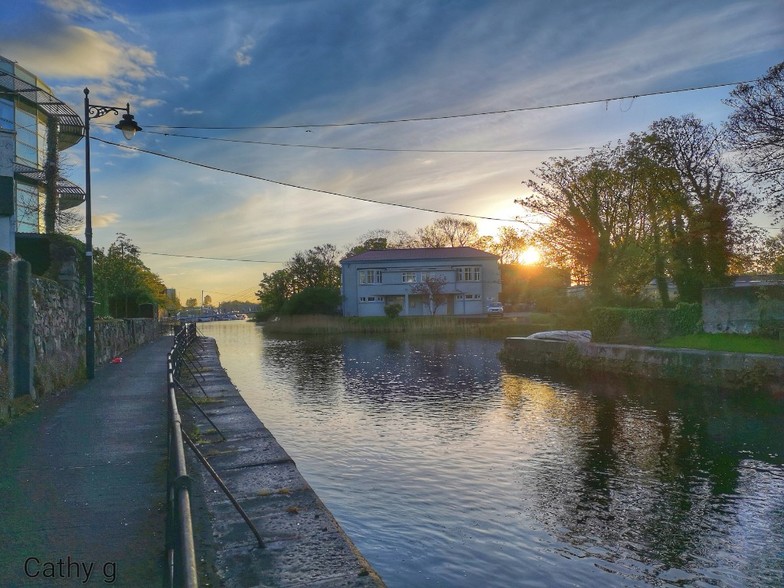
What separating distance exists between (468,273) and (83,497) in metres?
64.7

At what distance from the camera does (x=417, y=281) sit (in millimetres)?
69375

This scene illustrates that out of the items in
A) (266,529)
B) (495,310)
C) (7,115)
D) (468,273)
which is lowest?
(266,529)

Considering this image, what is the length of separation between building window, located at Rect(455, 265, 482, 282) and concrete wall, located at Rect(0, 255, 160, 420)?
54.2m

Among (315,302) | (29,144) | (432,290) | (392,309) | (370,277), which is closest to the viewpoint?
(29,144)

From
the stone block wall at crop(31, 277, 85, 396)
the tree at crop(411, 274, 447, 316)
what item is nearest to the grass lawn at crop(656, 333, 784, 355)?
the stone block wall at crop(31, 277, 85, 396)

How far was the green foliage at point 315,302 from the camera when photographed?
68.7 metres

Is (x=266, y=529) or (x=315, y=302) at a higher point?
(x=315, y=302)

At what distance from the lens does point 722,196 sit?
3206 cm

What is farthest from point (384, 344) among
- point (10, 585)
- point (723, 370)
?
point (10, 585)

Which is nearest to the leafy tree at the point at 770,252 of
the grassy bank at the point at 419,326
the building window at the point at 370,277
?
the grassy bank at the point at 419,326

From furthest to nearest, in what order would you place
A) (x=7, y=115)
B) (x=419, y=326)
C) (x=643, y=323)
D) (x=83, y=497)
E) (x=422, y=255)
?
(x=422, y=255)
(x=419, y=326)
(x=7, y=115)
(x=643, y=323)
(x=83, y=497)

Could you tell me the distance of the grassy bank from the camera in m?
53.2

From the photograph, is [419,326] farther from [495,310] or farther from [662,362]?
[662,362]

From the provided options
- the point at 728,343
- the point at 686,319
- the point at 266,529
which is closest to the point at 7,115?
the point at 266,529
